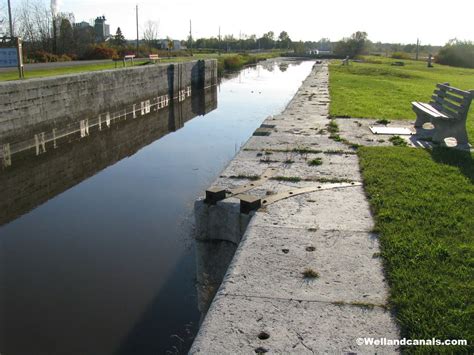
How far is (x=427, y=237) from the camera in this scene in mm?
4129

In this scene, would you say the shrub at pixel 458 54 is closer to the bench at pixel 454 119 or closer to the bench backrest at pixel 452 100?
the bench backrest at pixel 452 100

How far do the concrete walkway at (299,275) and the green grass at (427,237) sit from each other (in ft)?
0.41

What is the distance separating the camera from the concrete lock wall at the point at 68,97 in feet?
42.6

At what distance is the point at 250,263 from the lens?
375 cm

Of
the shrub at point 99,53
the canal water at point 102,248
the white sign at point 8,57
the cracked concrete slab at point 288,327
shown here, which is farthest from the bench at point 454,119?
the shrub at point 99,53

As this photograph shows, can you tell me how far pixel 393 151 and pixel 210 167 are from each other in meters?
5.47

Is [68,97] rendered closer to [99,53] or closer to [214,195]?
[214,195]

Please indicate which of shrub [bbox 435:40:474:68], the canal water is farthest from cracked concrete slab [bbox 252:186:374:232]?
shrub [bbox 435:40:474:68]

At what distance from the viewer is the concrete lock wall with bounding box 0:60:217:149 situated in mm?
12977

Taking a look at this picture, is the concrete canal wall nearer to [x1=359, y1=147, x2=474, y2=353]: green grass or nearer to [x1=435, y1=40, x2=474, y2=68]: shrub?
[x1=359, y1=147, x2=474, y2=353]: green grass

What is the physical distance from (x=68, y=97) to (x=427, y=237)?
563 inches

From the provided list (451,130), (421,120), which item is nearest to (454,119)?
(451,130)

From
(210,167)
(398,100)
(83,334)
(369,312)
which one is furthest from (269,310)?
(398,100)

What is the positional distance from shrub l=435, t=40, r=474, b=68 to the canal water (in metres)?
41.2
